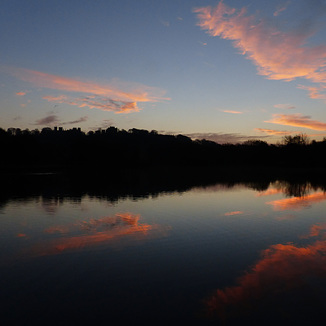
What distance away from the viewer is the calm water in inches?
351

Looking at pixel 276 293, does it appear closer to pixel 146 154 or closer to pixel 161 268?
pixel 161 268

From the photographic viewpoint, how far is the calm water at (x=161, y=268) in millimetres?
8922

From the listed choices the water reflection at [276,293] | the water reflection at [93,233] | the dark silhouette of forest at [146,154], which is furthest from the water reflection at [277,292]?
the dark silhouette of forest at [146,154]

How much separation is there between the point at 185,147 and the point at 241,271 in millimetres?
156362

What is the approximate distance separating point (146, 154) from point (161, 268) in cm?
15091

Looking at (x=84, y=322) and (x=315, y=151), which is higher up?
(x=315, y=151)

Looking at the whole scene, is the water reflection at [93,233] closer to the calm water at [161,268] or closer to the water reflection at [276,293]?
the calm water at [161,268]

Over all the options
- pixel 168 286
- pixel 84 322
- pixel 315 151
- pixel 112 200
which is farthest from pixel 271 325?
pixel 315 151

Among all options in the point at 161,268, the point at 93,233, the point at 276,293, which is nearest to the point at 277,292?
the point at 276,293

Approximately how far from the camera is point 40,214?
2381 centimetres

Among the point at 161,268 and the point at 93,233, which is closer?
the point at 161,268

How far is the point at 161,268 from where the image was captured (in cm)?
1239

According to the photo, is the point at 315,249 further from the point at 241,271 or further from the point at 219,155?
the point at 219,155

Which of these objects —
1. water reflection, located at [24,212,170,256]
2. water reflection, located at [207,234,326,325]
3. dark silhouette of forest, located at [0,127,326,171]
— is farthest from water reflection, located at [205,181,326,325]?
dark silhouette of forest, located at [0,127,326,171]
